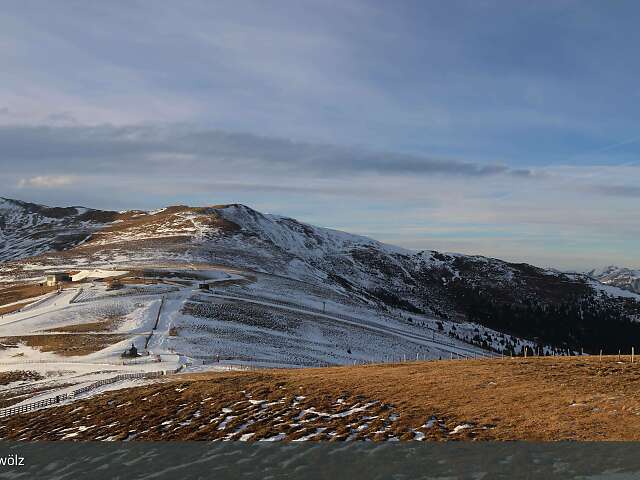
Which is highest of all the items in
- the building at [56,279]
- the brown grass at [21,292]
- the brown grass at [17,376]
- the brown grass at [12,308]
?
the building at [56,279]

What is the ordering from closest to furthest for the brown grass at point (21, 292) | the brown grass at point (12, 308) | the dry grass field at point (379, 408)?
the dry grass field at point (379, 408) → the brown grass at point (12, 308) → the brown grass at point (21, 292)

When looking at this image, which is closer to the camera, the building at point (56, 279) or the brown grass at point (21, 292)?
the brown grass at point (21, 292)

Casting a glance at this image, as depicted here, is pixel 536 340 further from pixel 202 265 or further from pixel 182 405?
pixel 182 405

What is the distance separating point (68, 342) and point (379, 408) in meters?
54.4

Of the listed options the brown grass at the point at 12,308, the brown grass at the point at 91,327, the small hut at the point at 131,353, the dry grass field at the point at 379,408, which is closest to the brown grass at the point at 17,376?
the small hut at the point at 131,353

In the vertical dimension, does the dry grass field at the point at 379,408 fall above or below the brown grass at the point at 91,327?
above

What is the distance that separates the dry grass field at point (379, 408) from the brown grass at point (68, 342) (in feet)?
94.4

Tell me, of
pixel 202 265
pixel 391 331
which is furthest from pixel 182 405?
pixel 202 265

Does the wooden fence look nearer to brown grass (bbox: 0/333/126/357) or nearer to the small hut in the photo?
the small hut

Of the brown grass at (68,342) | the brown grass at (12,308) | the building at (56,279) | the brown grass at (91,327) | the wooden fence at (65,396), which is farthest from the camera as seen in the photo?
the building at (56,279)

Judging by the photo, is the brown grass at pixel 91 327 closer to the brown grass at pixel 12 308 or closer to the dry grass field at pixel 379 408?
the brown grass at pixel 12 308

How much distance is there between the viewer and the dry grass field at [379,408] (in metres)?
21.4

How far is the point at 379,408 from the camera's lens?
25688 millimetres

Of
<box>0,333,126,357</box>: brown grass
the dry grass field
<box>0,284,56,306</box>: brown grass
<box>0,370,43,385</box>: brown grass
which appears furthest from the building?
the dry grass field
